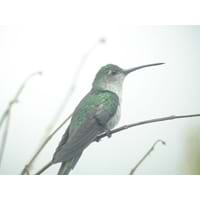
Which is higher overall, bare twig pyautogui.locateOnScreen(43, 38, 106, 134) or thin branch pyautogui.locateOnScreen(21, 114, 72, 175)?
bare twig pyautogui.locateOnScreen(43, 38, 106, 134)

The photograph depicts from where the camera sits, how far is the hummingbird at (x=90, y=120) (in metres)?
1.86

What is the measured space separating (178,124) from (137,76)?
33 centimetres

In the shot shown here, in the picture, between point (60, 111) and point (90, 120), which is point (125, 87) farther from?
point (60, 111)

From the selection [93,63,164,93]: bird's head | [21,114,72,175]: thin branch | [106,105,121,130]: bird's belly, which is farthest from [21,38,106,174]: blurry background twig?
[106,105,121,130]: bird's belly

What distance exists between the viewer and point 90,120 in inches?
73.7

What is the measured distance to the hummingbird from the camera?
1862 mm

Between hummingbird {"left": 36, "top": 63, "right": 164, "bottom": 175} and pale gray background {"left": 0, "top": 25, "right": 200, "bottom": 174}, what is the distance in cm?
4

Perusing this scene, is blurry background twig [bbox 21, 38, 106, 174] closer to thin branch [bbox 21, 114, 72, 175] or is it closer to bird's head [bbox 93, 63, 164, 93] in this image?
thin branch [bbox 21, 114, 72, 175]

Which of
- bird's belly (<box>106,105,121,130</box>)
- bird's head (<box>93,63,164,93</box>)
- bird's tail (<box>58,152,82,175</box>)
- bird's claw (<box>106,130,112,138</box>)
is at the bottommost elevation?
bird's tail (<box>58,152,82,175</box>)

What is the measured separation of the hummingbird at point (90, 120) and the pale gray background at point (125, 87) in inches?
1.4

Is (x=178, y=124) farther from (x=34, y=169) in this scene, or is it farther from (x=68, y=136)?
(x=34, y=169)

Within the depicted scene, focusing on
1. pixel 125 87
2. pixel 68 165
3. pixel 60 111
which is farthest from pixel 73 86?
pixel 68 165
